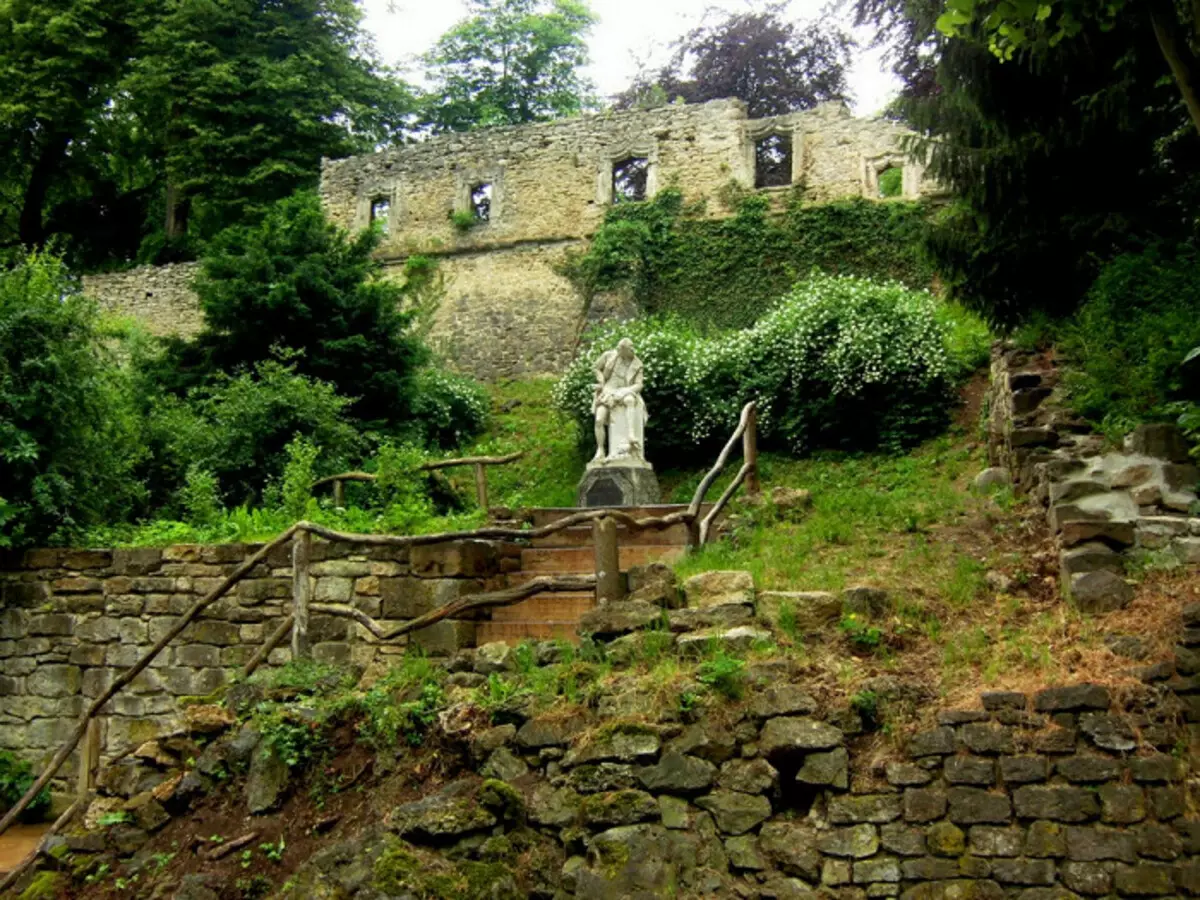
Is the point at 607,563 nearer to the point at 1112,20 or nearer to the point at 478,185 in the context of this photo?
the point at 1112,20

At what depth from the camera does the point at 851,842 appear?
18.4 ft

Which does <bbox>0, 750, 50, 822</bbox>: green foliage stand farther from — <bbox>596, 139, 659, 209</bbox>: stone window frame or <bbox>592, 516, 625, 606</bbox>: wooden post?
<bbox>596, 139, 659, 209</bbox>: stone window frame

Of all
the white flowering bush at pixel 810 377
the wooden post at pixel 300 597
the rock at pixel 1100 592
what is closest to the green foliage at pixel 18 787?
the wooden post at pixel 300 597

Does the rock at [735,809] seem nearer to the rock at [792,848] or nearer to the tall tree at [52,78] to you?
the rock at [792,848]

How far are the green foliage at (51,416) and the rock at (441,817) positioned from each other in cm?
570

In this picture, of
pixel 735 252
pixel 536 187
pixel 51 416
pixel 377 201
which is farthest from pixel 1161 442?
pixel 377 201

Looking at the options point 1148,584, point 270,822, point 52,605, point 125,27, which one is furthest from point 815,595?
point 125,27

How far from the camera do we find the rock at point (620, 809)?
5887mm

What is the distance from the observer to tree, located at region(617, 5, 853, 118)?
89.4 ft

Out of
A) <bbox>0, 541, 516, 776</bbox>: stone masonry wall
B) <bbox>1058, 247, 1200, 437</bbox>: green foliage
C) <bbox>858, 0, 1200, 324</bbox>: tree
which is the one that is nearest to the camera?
<bbox>1058, 247, 1200, 437</bbox>: green foliage

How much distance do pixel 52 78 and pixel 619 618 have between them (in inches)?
984

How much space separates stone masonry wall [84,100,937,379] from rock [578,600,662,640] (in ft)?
45.5

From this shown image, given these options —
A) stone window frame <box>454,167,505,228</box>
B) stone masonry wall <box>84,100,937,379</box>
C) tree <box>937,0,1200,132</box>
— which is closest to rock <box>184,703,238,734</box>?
tree <box>937,0,1200,132</box>

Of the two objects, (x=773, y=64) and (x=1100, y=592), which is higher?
(x=773, y=64)
